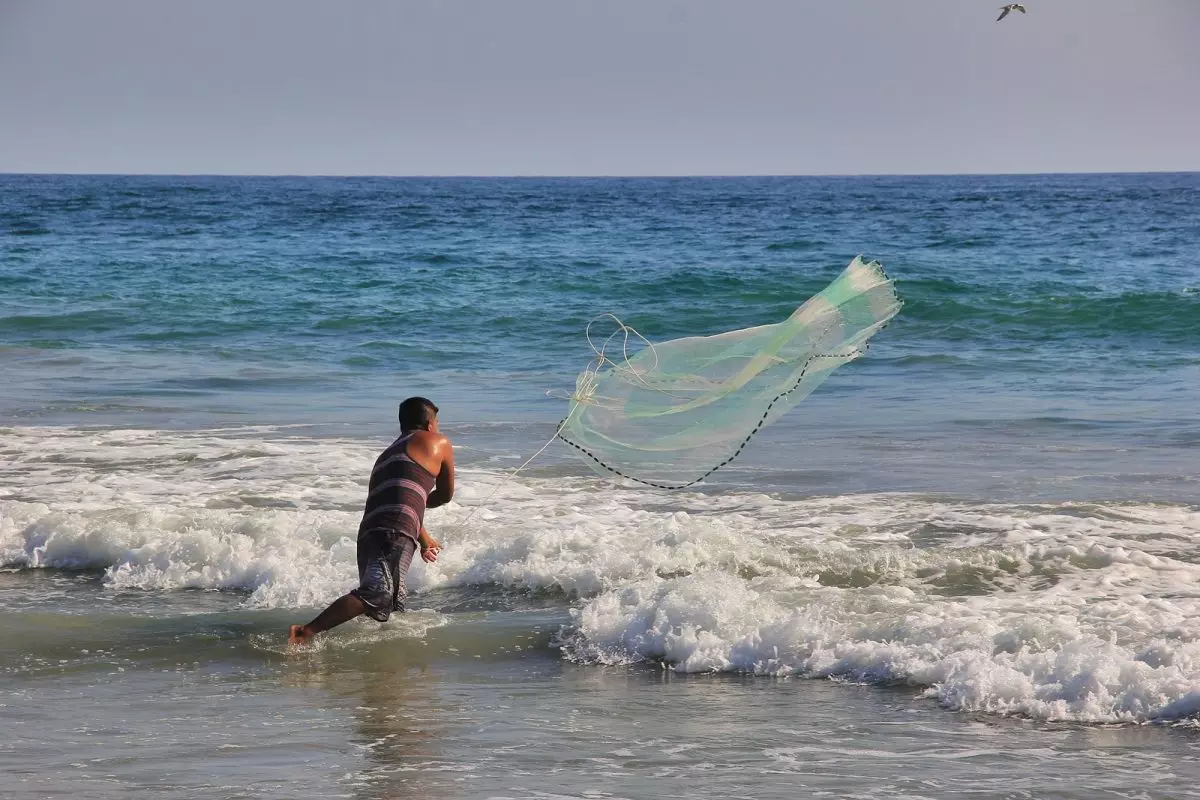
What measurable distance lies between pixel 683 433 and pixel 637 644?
1012 millimetres

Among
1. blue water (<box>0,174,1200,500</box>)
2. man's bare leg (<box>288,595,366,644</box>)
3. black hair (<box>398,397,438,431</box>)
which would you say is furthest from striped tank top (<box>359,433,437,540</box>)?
blue water (<box>0,174,1200,500</box>)

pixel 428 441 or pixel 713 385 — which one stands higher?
pixel 713 385

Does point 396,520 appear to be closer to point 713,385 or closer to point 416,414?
point 416,414

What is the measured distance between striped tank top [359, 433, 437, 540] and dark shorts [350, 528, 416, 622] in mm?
41

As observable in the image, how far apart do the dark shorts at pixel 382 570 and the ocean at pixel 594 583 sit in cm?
26

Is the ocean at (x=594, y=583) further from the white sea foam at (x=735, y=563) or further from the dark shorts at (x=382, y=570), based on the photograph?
the dark shorts at (x=382, y=570)

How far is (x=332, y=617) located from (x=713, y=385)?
2046 millimetres

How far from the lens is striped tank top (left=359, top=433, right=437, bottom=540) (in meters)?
6.07

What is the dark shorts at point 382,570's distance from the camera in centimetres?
600

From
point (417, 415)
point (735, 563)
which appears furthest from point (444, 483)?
point (735, 563)

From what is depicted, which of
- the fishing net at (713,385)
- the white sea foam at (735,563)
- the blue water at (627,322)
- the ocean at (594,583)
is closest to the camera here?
the ocean at (594,583)

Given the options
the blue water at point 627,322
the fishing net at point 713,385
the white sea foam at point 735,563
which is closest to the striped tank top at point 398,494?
the fishing net at point 713,385

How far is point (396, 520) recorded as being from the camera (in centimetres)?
606

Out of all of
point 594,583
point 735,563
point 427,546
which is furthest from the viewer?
point 735,563
